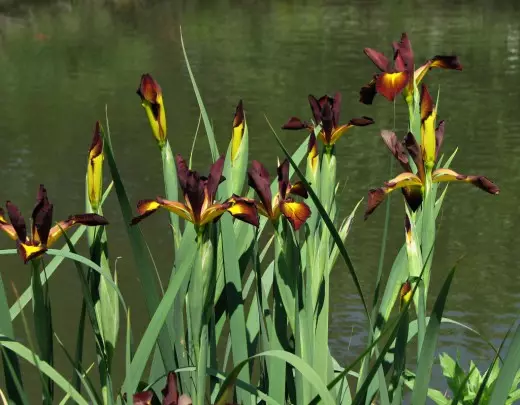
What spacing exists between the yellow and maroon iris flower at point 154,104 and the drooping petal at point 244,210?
0.19m

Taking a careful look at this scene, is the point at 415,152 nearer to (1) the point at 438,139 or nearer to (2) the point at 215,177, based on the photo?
(1) the point at 438,139

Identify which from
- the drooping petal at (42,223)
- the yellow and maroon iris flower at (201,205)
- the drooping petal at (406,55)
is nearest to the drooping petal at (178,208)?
the yellow and maroon iris flower at (201,205)

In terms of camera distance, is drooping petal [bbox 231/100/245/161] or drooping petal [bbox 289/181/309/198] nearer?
drooping petal [bbox 289/181/309/198]

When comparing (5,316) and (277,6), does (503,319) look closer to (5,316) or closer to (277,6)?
(5,316)

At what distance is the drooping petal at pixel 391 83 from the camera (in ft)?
3.73

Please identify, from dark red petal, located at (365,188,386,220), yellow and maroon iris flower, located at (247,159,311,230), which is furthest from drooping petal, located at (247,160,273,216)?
dark red petal, located at (365,188,386,220)

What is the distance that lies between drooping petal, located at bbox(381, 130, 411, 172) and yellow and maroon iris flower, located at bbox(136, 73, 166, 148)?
25cm

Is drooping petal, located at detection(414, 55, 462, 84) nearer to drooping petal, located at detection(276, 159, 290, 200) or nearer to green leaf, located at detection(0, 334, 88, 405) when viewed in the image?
drooping petal, located at detection(276, 159, 290, 200)

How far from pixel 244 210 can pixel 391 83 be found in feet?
0.91

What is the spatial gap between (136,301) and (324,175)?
2.02m

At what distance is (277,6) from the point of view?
13633 millimetres

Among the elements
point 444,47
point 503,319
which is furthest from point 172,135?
point 444,47

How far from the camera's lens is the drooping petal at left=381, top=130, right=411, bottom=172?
1.08 metres

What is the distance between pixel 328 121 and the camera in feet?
3.92
